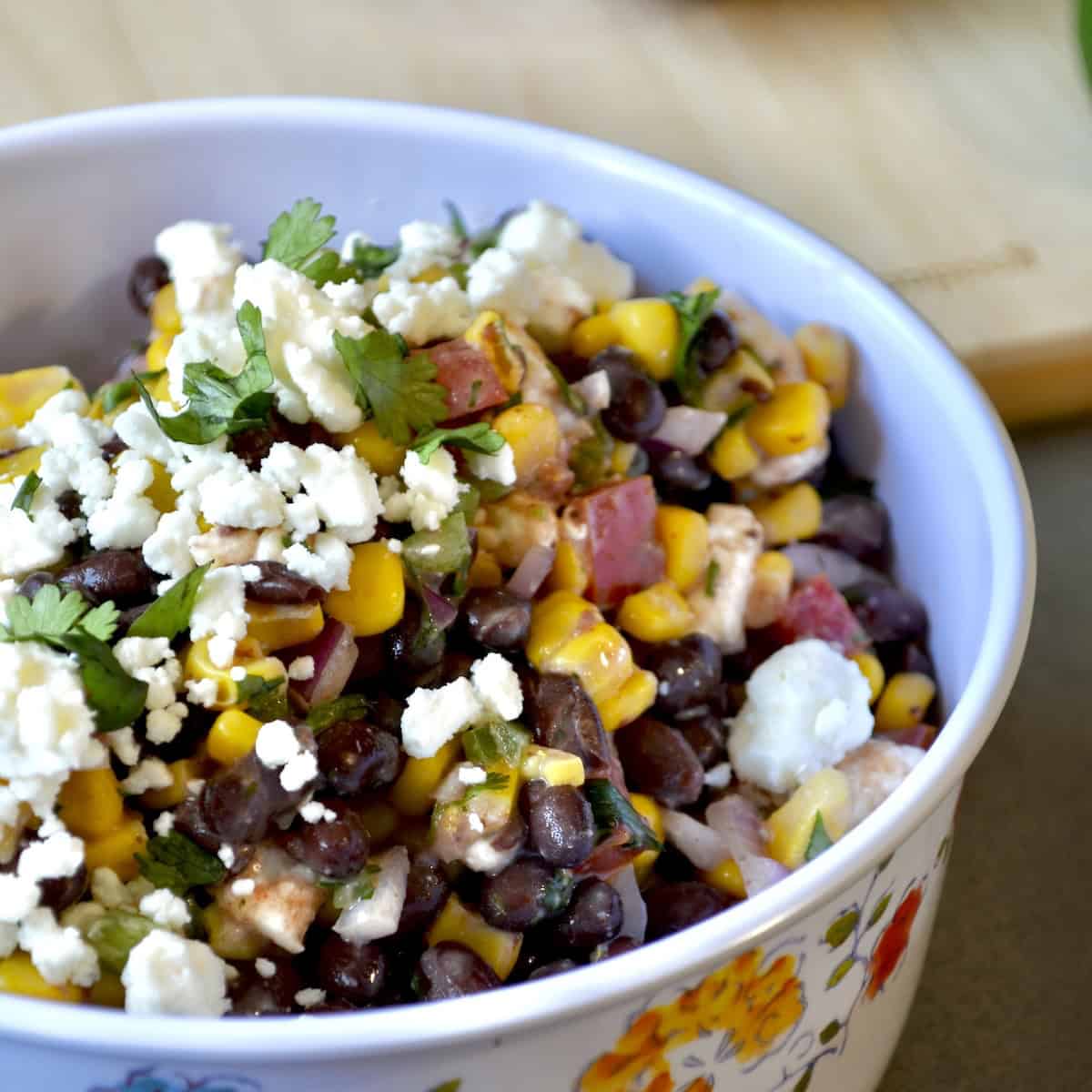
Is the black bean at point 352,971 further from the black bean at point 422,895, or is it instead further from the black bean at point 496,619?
Result: the black bean at point 496,619

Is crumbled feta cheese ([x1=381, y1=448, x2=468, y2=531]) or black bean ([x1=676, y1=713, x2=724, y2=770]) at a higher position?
crumbled feta cheese ([x1=381, y1=448, x2=468, y2=531])

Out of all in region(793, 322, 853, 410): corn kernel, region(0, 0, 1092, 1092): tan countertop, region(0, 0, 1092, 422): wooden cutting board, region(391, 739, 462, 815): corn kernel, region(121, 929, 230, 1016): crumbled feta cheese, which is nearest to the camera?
region(121, 929, 230, 1016): crumbled feta cheese

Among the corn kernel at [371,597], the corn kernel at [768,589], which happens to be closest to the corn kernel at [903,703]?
the corn kernel at [768,589]

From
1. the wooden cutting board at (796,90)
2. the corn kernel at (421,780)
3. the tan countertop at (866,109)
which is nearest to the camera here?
the corn kernel at (421,780)

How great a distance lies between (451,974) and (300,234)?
30.9 inches

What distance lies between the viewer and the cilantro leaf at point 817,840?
1245 mm

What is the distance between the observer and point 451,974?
3.49 feet

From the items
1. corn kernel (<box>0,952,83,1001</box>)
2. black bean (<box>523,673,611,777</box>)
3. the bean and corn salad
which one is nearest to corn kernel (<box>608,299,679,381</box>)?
the bean and corn salad

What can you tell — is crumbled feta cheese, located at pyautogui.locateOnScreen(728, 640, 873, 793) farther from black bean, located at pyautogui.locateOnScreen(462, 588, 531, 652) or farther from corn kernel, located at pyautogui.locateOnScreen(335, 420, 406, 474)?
corn kernel, located at pyautogui.locateOnScreen(335, 420, 406, 474)

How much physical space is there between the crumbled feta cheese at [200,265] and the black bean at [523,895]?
707 mm

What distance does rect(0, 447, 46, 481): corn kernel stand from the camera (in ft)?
4.37

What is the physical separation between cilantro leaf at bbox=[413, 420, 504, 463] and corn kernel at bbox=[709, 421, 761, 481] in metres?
0.34

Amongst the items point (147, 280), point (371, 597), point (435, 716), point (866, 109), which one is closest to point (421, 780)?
point (435, 716)

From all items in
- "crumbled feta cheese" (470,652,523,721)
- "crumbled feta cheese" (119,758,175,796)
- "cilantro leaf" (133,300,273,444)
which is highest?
"cilantro leaf" (133,300,273,444)
